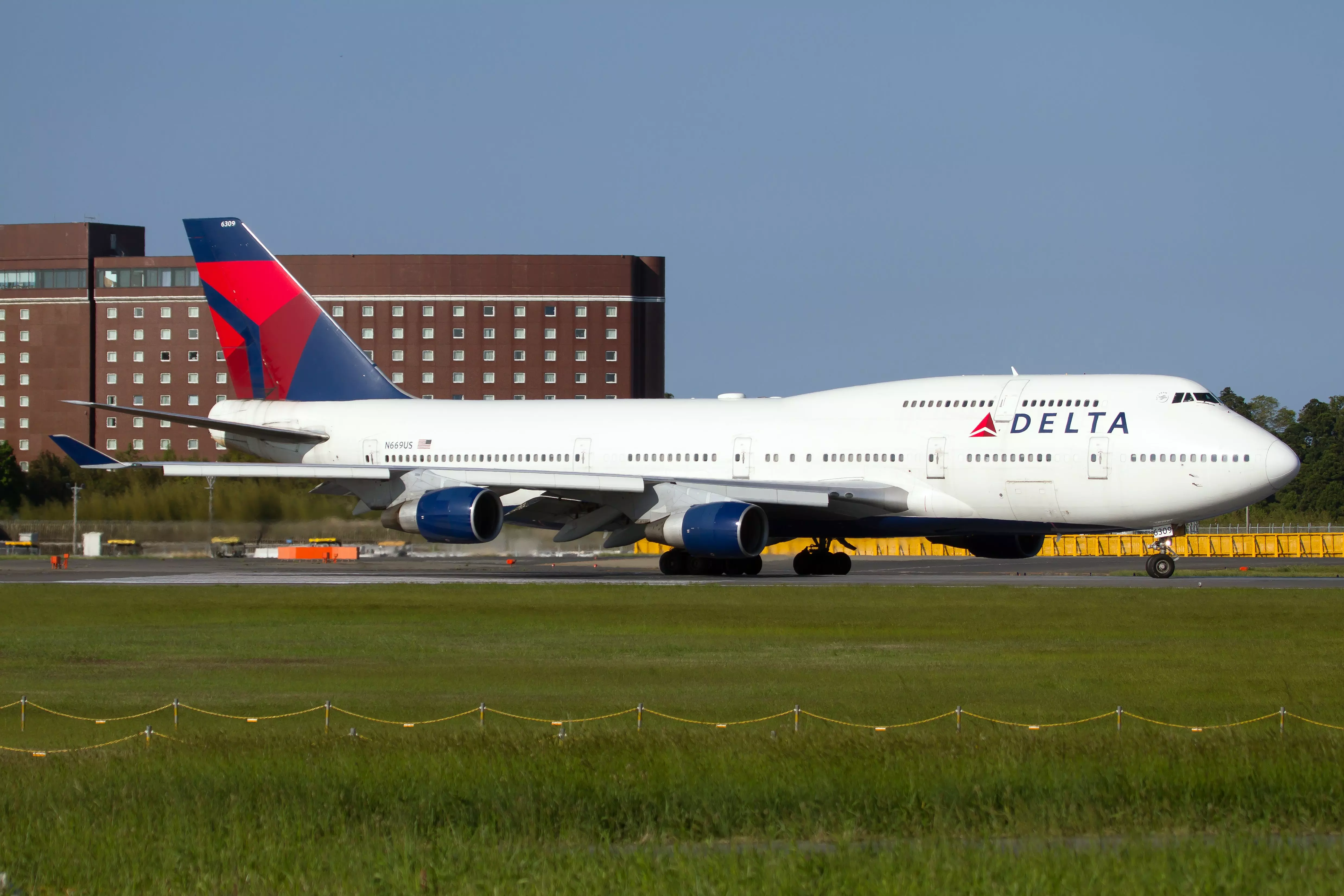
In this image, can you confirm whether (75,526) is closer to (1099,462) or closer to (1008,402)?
(1008,402)

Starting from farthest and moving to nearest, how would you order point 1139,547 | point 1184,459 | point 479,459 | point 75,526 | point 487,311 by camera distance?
point 487,311, point 1139,547, point 75,526, point 479,459, point 1184,459

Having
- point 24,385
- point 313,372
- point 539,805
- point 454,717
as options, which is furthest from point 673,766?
point 24,385

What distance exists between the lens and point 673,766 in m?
12.4

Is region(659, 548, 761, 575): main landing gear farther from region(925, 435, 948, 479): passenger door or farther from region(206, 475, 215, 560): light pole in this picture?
region(206, 475, 215, 560): light pole

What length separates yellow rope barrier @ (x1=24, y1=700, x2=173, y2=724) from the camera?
1644cm

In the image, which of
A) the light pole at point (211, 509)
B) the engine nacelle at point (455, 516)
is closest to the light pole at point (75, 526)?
the light pole at point (211, 509)

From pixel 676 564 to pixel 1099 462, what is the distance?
38.9 ft

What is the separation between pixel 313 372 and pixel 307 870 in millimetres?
38269

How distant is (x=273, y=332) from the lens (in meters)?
46.8

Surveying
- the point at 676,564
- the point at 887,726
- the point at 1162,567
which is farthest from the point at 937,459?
the point at 887,726

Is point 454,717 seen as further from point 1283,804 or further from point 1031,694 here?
point 1283,804

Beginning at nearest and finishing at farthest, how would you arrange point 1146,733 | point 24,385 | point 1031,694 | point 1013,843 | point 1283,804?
point 1013,843 → point 1283,804 → point 1146,733 → point 1031,694 → point 24,385

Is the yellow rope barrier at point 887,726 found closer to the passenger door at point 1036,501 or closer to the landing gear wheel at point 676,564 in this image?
the passenger door at point 1036,501

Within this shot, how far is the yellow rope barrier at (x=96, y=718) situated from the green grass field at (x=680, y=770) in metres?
0.15
